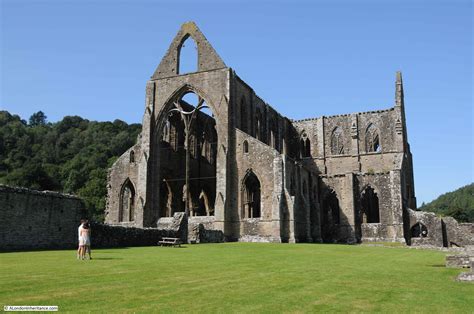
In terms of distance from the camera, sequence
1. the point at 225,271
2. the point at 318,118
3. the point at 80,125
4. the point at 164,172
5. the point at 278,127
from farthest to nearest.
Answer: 1. the point at 80,125
2. the point at 318,118
3. the point at 278,127
4. the point at 164,172
5. the point at 225,271

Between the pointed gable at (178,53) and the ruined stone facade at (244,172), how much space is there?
0.09 meters

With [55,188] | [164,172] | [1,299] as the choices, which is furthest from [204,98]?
[55,188]

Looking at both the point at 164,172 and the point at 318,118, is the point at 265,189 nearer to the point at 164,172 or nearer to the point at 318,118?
the point at 164,172

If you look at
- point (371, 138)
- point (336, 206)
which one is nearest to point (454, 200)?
point (371, 138)

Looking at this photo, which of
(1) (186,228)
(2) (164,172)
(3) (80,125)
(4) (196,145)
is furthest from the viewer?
(3) (80,125)

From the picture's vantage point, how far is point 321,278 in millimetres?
10438

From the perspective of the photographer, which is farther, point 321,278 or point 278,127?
point 278,127

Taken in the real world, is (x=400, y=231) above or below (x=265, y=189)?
below

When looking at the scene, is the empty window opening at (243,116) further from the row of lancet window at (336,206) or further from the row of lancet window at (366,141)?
the row of lancet window at (366,141)

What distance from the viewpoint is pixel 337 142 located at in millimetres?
51688

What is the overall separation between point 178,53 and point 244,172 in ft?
39.4

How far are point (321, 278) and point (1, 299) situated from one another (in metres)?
6.38

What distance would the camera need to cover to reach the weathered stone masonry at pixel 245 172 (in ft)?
115

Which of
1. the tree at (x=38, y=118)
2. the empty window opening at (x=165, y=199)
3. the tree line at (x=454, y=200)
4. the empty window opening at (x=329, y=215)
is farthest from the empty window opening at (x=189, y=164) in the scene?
the tree at (x=38, y=118)
